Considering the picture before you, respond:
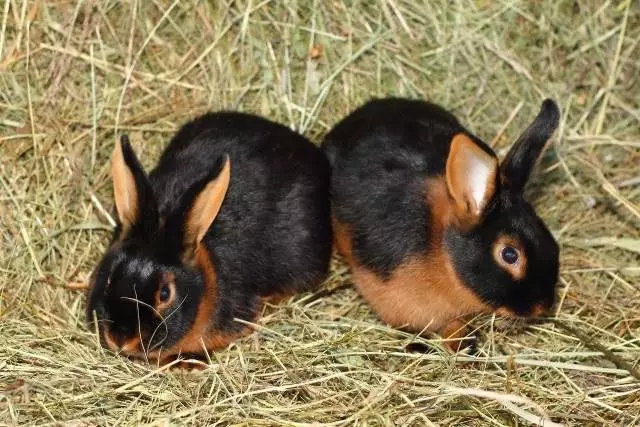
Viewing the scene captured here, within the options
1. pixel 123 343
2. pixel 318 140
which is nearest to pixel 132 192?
pixel 123 343

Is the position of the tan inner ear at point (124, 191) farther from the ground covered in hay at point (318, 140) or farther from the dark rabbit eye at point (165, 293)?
the ground covered in hay at point (318, 140)

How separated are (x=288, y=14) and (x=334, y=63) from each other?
454 mm

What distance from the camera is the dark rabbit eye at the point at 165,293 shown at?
493 cm

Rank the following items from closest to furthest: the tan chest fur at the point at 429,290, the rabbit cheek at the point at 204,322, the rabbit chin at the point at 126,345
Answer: the rabbit chin at the point at 126,345 < the rabbit cheek at the point at 204,322 < the tan chest fur at the point at 429,290

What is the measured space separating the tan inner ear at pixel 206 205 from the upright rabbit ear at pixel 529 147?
1.54 metres

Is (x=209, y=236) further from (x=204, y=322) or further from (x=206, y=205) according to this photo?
(x=204, y=322)

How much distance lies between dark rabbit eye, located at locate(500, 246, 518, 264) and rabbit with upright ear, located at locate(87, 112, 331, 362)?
4.11 feet

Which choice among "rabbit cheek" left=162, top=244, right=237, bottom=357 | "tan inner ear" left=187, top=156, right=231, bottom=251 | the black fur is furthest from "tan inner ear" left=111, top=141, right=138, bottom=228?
the black fur

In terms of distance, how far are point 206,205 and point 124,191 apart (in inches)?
18.3

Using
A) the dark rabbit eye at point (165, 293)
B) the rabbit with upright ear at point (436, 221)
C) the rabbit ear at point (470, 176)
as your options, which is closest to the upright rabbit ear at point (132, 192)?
the dark rabbit eye at point (165, 293)

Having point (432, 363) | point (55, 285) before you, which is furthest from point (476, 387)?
point (55, 285)

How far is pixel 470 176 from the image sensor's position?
5.10 m

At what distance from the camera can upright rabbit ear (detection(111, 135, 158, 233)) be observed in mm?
4977

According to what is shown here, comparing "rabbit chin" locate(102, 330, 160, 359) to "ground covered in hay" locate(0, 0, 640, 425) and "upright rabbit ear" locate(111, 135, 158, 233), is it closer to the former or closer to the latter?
"ground covered in hay" locate(0, 0, 640, 425)
